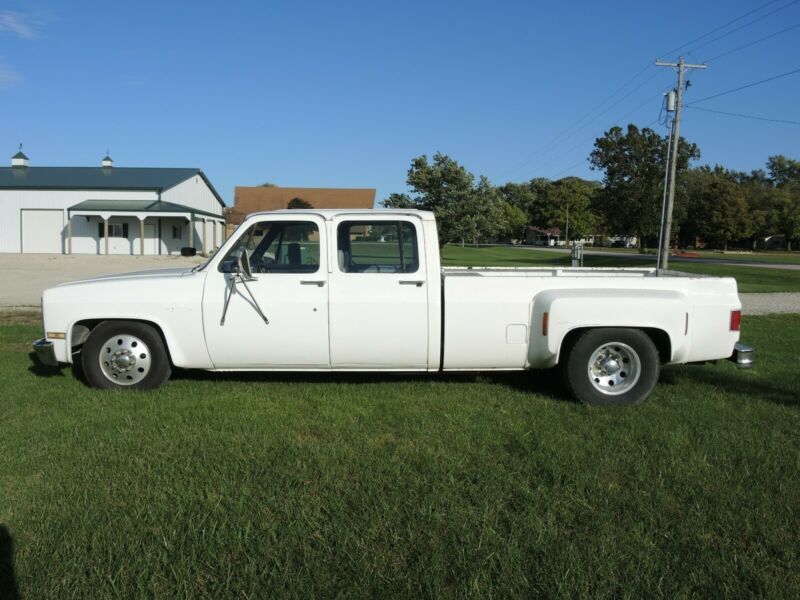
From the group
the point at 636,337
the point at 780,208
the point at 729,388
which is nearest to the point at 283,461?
the point at 636,337

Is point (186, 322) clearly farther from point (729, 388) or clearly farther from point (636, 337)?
point (729, 388)

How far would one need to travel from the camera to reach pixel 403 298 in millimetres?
5695

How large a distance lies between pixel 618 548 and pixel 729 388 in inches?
156

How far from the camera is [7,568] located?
2.98 metres

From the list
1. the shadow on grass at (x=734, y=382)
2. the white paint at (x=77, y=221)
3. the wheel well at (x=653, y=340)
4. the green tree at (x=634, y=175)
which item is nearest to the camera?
the wheel well at (x=653, y=340)

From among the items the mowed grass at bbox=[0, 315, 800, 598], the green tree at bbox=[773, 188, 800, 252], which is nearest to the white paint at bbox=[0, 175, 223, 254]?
the mowed grass at bbox=[0, 315, 800, 598]

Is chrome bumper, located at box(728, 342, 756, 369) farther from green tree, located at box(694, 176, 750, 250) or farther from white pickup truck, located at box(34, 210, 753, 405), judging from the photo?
green tree, located at box(694, 176, 750, 250)

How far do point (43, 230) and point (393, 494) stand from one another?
47.9 meters

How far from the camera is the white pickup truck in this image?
566 cm

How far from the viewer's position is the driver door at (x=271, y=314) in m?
5.72

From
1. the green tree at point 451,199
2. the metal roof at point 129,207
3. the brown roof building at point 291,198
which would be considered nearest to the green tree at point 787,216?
the brown roof building at point 291,198

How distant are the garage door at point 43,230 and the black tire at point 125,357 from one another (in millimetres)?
43811

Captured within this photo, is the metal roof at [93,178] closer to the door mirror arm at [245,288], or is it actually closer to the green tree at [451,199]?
the green tree at [451,199]

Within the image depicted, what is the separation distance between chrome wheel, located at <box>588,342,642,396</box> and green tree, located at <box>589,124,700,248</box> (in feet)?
172
